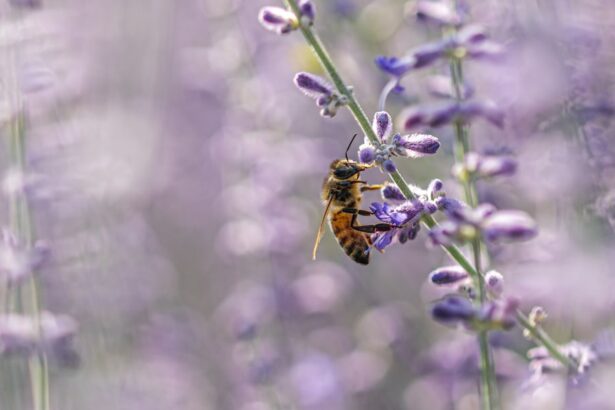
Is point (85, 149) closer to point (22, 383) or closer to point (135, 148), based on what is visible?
point (135, 148)

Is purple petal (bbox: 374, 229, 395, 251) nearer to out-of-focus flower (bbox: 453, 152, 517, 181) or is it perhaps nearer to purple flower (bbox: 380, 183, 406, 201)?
purple flower (bbox: 380, 183, 406, 201)

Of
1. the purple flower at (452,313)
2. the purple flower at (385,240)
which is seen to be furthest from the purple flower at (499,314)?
the purple flower at (385,240)

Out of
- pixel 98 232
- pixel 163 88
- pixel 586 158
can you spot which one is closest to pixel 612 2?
pixel 586 158

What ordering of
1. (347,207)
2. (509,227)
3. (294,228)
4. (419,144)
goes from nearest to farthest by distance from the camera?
1. (509,227)
2. (419,144)
3. (347,207)
4. (294,228)

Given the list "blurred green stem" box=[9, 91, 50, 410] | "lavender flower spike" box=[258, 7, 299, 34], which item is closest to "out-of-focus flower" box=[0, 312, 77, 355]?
"blurred green stem" box=[9, 91, 50, 410]

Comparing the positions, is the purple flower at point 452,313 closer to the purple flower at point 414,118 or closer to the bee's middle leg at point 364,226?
the purple flower at point 414,118

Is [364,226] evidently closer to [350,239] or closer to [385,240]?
[350,239]

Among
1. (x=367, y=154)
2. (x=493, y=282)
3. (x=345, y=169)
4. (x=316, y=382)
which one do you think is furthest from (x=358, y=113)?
(x=316, y=382)
